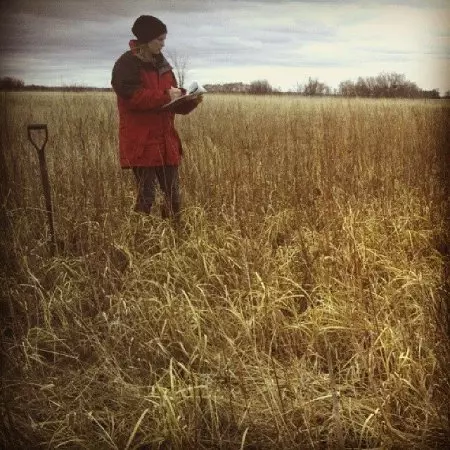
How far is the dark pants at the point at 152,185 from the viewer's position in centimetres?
289

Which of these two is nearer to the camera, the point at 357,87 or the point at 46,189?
the point at 46,189

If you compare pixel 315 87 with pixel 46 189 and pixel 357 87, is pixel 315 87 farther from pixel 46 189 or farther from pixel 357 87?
pixel 46 189

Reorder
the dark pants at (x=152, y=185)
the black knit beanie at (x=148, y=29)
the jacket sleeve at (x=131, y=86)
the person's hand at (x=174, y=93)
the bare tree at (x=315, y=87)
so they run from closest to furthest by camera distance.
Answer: the black knit beanie at (x=148, y=29) → the jacket sleeve at (x=131, y=86) → the person's hand at (x=174, y=93) → the dark pants at (x=152, y=185) → the bare tree at (x=315, y=87)

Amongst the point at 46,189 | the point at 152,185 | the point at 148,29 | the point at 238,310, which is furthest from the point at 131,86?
the point at 238,310

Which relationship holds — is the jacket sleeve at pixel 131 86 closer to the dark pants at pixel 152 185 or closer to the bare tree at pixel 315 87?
the dark pants at pixel 152 185

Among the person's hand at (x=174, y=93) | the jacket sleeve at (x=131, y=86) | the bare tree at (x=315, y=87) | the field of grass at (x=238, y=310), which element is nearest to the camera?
the field of grass at (x=238, y=310)

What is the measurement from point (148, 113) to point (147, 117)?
25 millimetres

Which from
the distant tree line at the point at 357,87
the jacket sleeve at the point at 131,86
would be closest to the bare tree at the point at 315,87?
the distant tree line at the point at 357,87

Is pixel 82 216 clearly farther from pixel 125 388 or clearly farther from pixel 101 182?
pixel 125 388

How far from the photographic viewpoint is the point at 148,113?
9.25 ft

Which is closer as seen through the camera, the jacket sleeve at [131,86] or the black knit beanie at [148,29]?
the black knit beanie at [148,29]

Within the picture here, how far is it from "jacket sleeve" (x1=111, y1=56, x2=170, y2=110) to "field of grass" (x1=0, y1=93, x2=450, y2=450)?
1.21 feet

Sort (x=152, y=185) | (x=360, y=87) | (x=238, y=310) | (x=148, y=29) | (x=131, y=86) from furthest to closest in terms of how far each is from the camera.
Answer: (x=360, y=87), (x=152, y=185), (x=131, y=86), (x=148, y=29), (x=238, y=310)

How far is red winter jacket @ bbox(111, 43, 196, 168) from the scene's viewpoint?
2678 millimetres
